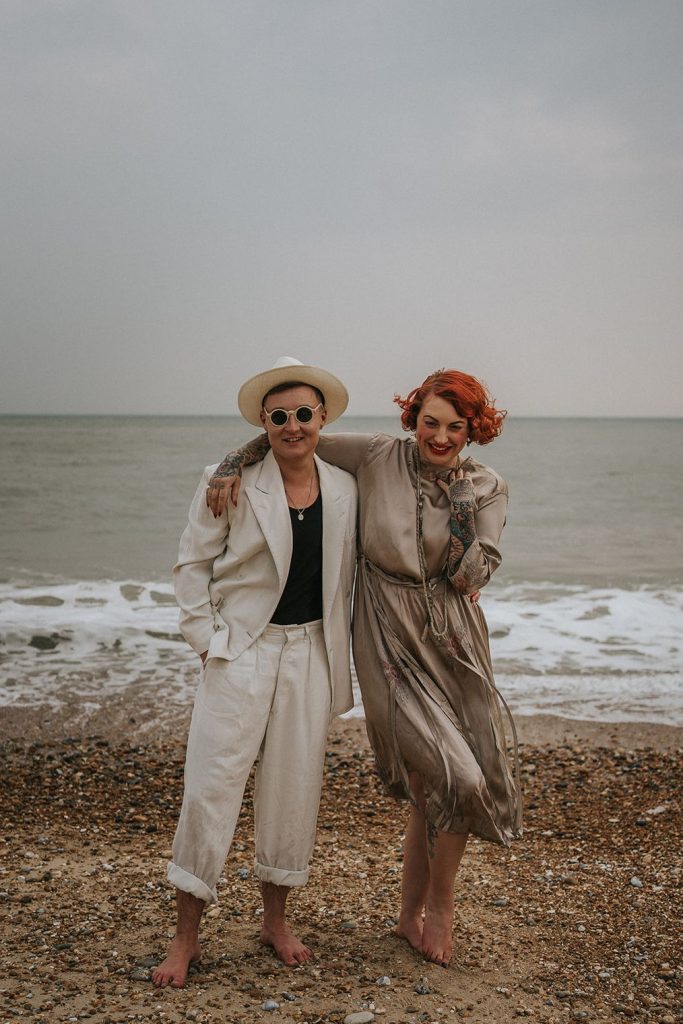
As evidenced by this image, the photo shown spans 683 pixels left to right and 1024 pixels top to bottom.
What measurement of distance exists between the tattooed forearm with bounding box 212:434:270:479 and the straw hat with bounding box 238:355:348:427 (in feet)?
0.31

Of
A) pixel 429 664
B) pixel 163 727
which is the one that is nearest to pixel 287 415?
pixel 429 664

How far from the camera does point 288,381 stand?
3486 mm

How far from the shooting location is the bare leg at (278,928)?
11.8 ft

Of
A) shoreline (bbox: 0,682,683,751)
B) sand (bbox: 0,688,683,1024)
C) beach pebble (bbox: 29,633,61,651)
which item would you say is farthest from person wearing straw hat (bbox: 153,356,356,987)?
beach pebble (bbox: 29,633,61,651)

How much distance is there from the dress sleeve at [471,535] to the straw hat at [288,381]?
0.52m

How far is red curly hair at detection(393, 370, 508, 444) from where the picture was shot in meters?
3.40

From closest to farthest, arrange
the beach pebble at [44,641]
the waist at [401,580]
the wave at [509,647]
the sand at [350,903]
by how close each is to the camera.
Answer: the sand at [350,903]
the waist at [401,580]
the wave at [509,647]
the beach pebble at [44,641]

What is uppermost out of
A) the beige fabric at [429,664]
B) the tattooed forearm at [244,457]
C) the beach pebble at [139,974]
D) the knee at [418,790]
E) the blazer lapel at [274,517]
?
the tattooed forearm at [244,457]

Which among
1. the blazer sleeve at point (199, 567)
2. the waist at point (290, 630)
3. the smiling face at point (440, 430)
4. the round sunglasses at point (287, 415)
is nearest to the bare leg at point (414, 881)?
the waist at point (290, 630)

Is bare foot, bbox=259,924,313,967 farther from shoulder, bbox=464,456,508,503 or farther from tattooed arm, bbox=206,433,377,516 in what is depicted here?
shoulder, bbox=464,456,508,503

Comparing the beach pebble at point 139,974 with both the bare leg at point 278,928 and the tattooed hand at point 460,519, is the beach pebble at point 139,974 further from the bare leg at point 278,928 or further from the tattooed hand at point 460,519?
the tattooed hand at point 460,519

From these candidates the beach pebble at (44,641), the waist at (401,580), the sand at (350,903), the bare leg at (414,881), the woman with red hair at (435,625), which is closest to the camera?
the sand at (350,903)

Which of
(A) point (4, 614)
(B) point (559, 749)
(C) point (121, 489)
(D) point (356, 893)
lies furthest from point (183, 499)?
(D) point (356, 893)

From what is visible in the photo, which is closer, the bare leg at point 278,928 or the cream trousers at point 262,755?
the cream trousers at point 262,755
